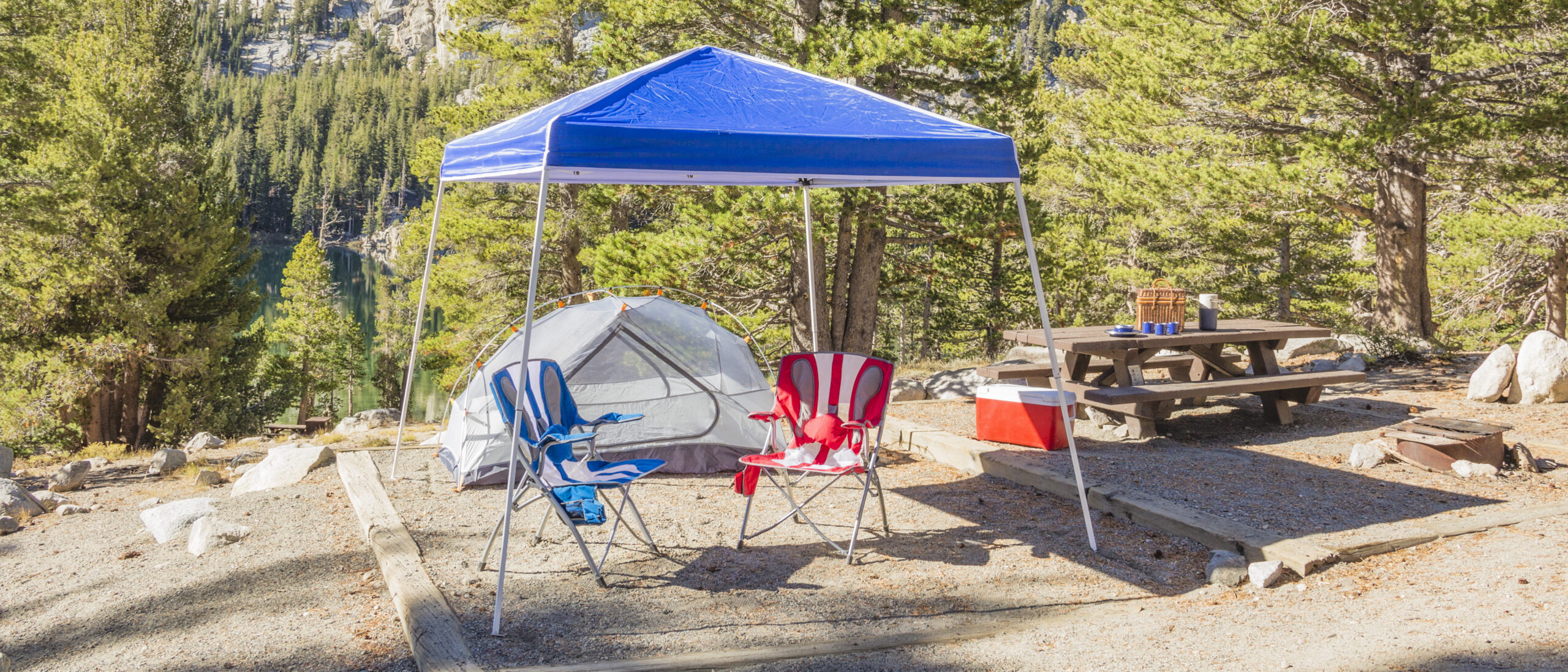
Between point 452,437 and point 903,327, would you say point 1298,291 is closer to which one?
point 903,327

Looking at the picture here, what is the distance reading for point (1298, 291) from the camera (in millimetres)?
18984

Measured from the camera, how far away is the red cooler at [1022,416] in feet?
20.0

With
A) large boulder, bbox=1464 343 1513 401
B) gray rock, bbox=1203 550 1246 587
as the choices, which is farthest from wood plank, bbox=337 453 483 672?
large boulder, bbox=1464 343 1513 401

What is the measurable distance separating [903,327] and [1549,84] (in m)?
20.2

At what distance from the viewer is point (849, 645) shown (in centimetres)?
311

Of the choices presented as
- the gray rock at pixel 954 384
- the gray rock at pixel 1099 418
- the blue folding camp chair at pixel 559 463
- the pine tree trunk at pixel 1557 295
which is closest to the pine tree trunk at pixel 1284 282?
the pine tree trunk at pixel 1557 295

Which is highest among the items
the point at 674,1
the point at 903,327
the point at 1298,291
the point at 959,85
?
the point at 674,1

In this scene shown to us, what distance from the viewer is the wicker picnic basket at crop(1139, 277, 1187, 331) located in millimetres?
6527

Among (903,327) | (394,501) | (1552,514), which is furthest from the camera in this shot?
(903,327)

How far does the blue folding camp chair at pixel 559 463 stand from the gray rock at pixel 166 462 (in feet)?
15.8

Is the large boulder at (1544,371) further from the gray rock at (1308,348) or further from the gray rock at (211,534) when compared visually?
the gray rock at (211,534)

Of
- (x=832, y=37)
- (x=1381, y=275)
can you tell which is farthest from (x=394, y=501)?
(x=1381, y=275)

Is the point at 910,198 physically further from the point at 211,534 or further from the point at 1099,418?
the point at 211,534

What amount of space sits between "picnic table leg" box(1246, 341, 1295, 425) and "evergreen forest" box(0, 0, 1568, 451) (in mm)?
2757
